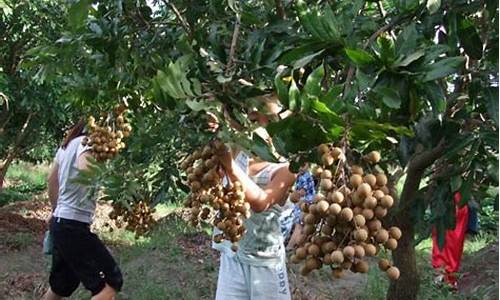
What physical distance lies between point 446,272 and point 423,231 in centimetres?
324

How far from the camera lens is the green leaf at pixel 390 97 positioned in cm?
110

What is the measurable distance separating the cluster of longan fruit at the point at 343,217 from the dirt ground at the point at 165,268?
2.87m

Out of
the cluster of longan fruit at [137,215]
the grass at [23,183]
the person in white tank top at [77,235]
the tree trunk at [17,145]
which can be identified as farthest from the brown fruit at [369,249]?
the grass at [23,183]

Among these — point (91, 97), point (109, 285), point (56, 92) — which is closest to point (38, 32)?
point (56, 92)

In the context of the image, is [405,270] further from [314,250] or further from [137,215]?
[314,250]

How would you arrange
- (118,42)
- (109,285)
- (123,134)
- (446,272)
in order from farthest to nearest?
1. (446,272)
2. (109,285)
3. (123,134)
4. (118,42)

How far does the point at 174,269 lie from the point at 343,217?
15.3 ft

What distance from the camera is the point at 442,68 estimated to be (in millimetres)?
1139

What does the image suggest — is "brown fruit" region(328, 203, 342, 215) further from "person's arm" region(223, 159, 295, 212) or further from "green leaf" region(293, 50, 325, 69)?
"person's arm" region(223, 159, 295, 212)

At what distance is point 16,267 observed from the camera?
19.2 feet

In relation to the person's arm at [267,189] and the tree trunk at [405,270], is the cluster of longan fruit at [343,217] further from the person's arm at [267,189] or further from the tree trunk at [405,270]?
the tree trunk at [405,270]

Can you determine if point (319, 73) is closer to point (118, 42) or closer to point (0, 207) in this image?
point (118, 42)

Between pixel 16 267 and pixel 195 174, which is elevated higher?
pixel 195 174

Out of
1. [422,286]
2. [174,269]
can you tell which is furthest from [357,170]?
[174,269]
